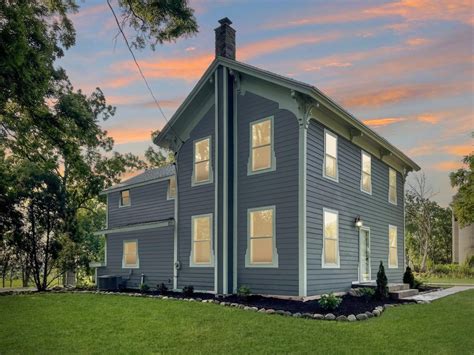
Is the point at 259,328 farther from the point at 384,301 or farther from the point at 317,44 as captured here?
the point at 317,44

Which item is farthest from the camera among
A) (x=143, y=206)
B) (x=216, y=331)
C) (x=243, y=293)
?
(x=143, y=206)

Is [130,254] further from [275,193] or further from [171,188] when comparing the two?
[275,193]

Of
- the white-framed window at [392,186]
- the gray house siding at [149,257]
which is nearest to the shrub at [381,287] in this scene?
the white-framed window at [392,186]

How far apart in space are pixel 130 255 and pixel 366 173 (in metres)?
10.3

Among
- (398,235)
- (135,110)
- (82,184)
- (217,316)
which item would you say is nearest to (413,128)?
A: (398,235)

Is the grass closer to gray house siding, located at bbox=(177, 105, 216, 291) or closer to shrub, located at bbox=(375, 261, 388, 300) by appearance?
shrub, located at bbox=(375, 261, 388, 300)

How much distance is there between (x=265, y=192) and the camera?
12969 millimetres

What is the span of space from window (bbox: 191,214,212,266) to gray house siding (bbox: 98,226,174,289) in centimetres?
163

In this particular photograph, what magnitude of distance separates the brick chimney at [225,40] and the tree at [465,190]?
69.2 feet

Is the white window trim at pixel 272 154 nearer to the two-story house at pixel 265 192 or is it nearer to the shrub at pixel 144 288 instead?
the two-story house at pixel 265 192

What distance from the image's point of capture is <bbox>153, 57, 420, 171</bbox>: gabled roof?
12039 mm

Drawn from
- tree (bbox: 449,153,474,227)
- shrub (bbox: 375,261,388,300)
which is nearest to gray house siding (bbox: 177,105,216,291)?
shrub (bbox: 375,261,388,300)

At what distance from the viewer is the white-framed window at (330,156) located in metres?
13.4

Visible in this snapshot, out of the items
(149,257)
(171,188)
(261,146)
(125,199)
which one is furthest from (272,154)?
(125,199)
